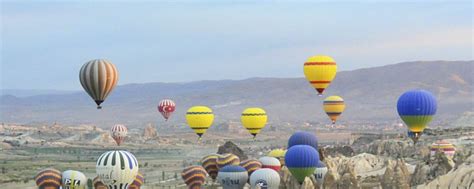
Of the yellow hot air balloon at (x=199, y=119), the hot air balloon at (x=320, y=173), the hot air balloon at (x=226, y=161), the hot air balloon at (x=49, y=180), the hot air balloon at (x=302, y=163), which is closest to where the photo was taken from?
the hot air balloon at (x=302, y=163)

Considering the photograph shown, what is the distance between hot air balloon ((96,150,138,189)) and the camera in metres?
43.4

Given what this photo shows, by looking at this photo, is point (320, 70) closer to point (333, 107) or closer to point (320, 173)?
point (320, 173)

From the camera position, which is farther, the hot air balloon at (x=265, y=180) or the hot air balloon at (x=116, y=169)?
the hot air balloon at (x=265, y=180)

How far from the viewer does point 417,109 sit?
4938 cm

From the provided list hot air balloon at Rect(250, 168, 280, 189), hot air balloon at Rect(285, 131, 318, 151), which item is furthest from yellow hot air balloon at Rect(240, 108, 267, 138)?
Answer: hot air balloon at Rect(250, 168, 280, 189)

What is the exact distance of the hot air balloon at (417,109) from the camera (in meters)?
49.4

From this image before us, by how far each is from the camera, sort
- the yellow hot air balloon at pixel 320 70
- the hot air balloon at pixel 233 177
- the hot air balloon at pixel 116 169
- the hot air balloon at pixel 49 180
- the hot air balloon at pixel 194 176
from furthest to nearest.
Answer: the yellow hot air balloon at pixel 320 70 → the hot air balloon at pixel 194 176 → the hot air balloon at pixel 233 177 → the hot air balloon at pixel 49 180 → the hot air balloon at pixel 116 169

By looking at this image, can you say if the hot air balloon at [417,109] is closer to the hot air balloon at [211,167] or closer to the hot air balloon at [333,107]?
the hot air balloon at [211,167]

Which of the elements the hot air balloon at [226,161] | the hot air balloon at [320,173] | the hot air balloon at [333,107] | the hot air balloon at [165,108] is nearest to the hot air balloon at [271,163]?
the hot air balloon at [226,161]

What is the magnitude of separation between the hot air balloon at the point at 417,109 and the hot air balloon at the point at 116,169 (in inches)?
674

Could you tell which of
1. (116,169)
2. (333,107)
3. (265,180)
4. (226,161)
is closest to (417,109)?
(265,180)

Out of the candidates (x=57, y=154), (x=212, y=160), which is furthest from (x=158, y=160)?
(x=212, y=160)

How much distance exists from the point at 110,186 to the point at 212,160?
15336 mm

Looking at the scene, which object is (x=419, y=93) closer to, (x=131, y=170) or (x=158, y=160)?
(x=131, y=170)
